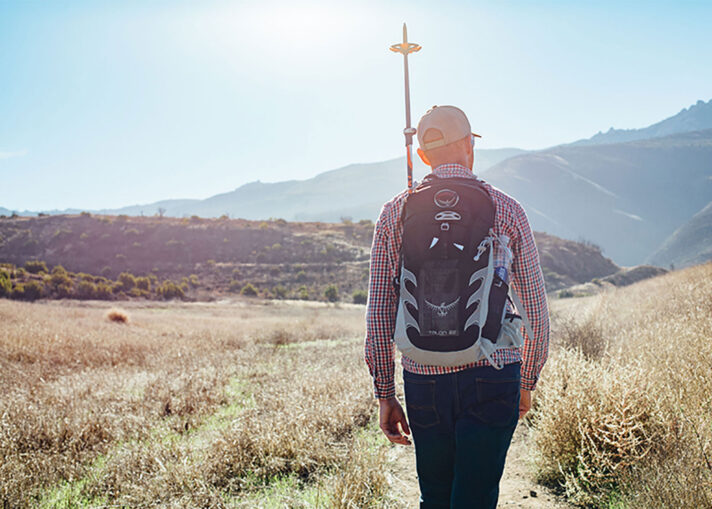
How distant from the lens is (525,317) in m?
1.97

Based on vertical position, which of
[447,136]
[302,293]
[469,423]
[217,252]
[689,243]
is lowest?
[689,243]

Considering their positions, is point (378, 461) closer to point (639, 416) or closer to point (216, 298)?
point (639, 416)

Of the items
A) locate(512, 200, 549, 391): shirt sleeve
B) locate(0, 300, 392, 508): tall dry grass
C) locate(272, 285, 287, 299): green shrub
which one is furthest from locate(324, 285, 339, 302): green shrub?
locate(512, 200, 549, 391): shirt sleeve

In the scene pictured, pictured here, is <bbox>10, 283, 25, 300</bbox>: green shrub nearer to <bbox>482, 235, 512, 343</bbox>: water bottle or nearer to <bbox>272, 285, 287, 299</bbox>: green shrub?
<bbox>272, 285, 287, 299</bbox>: green shrub

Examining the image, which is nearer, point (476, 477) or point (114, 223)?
point (476, 477)

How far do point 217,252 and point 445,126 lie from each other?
176 ft

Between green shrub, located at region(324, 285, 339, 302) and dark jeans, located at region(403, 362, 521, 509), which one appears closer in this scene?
dark jeans, located at region(403, 362, 521, 509)

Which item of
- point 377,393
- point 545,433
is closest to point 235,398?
point 545,433

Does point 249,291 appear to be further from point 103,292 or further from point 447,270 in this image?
point 447,270

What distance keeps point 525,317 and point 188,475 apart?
2.64 m

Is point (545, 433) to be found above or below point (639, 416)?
below

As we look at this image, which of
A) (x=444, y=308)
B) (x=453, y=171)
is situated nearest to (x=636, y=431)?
(x=444, y=308)

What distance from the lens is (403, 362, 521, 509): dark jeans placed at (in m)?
1.72

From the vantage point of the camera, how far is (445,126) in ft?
6.53
